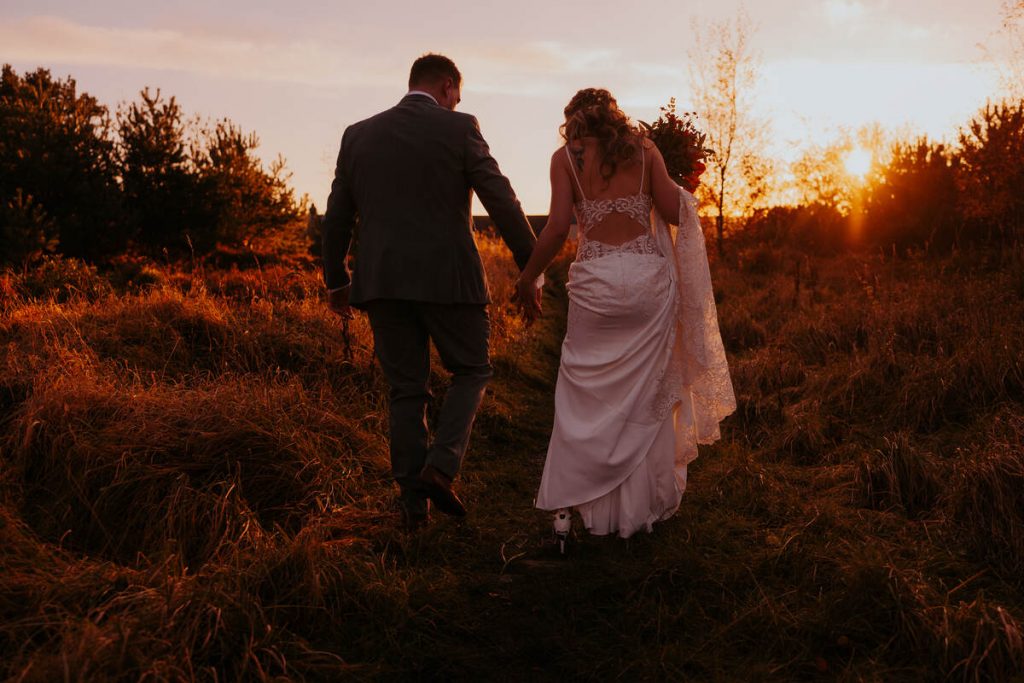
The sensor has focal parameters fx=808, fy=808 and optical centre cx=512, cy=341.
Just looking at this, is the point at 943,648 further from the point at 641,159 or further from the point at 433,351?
the point at 433,351

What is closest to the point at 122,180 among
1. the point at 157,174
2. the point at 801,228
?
the point at 157,174

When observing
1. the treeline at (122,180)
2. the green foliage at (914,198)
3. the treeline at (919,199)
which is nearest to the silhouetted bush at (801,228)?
the treeline at (919,199)

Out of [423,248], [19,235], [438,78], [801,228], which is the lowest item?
[423,248]

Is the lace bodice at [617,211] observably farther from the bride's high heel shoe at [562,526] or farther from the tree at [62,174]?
the tree at [62,174]

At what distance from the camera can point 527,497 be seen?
16.1ft

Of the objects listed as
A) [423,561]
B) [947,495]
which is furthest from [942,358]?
[423,561]

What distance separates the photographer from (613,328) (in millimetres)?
4129

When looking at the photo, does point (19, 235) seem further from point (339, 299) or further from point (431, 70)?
point (431, 70)

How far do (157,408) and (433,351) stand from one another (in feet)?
12.8

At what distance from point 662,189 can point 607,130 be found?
43 cm

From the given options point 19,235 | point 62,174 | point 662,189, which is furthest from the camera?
point 62,174

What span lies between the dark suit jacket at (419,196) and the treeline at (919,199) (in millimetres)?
7568

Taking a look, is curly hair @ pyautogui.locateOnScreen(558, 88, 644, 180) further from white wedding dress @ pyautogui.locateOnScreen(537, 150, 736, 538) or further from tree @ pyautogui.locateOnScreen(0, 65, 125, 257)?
tree @ pyautogui.locateOnScreen(0, 65, 125, 257)

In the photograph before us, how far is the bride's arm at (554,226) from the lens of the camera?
4070 millimetres
